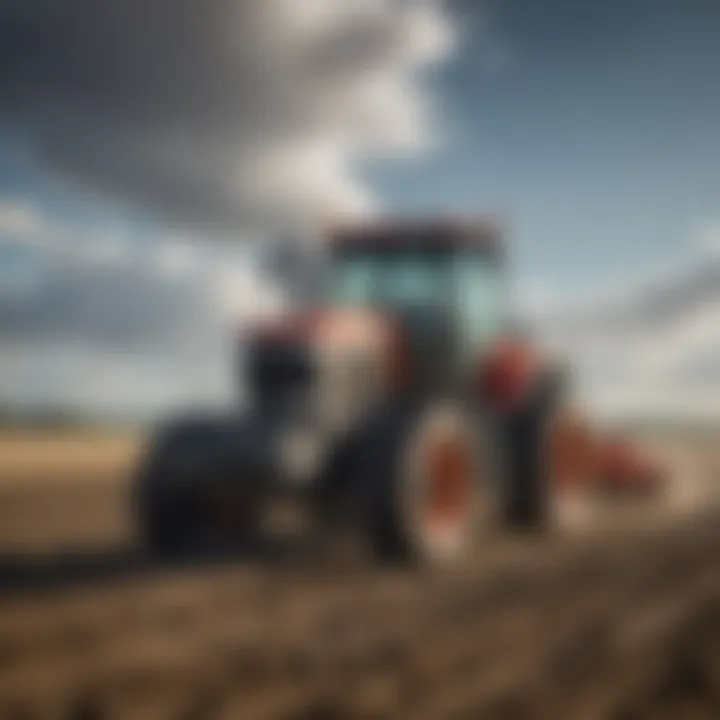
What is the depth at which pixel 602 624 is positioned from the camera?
358cm

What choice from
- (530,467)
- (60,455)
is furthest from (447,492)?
(60,455)

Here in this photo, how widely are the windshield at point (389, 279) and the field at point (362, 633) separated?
1.41 metres

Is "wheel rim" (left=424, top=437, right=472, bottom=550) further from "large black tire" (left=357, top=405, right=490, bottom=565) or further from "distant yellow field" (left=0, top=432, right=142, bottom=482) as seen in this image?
"distant yellow field" (left=0, top=432, right=142, bottom=482)

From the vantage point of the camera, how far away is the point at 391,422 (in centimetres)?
467

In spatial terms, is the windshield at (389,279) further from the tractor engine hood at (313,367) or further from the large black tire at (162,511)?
the large black tire at (162,511)

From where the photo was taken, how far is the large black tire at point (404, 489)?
4.51 meters

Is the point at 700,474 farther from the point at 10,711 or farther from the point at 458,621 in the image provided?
the point at 10,711

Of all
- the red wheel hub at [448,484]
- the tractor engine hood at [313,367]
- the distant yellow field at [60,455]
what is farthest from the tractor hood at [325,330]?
the distant yellow field at [60,455]

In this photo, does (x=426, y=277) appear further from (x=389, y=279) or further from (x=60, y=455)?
(x=60, y=455)

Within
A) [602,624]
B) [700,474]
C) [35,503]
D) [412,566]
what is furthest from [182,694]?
[700,474]

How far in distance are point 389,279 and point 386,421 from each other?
103 cm

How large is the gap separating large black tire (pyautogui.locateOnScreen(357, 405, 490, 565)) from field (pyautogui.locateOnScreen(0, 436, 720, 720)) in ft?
0.43

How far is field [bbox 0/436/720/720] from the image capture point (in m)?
2.73

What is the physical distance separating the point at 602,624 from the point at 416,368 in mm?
2071
